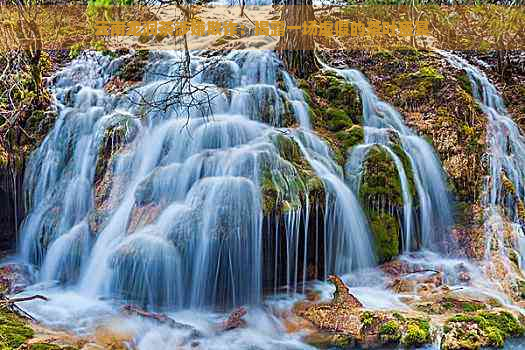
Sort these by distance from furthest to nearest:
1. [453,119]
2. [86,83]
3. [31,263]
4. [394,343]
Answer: [86,83]
[453,119]
[31,263]
[394,343]

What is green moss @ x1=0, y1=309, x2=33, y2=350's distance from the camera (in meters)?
3.75

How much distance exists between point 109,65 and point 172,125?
110 inches

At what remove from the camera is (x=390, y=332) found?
4.16m

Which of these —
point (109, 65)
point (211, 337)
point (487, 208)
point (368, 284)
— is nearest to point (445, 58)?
point (487, 208)

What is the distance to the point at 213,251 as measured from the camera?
497 cm

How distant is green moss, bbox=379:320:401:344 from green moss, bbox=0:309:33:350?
2903mm

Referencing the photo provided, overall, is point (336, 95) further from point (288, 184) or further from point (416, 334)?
point (416, 334)

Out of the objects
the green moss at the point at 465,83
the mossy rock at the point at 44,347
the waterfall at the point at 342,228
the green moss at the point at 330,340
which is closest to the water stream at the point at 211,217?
the waterfall at the point at 342,228

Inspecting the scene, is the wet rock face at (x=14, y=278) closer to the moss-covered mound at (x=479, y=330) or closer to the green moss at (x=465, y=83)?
the moss-covered mound at (x=479, y=330)

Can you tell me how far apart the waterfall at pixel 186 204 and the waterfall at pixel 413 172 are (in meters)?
0.58

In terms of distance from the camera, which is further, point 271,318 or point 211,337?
point 271,318

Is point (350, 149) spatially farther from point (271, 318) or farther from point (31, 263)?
point (31, 263)

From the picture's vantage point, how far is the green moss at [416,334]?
4078 millimetres

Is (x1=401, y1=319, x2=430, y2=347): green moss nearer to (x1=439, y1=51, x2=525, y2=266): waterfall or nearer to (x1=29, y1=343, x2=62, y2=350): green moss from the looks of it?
(x1=439, y1=51, x2=525, y2=266): waterfall
